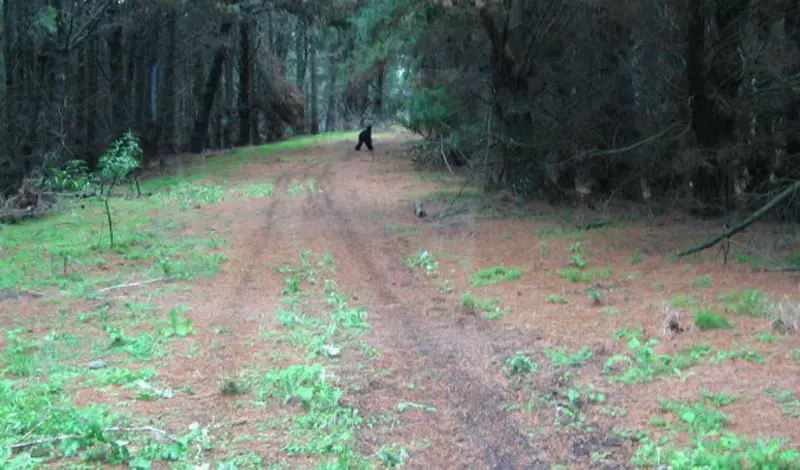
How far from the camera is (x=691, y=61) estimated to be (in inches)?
536

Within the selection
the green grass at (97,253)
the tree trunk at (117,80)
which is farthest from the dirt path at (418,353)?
the tree trunk at (117,80)

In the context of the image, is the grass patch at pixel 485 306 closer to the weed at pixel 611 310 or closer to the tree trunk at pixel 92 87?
the weed at pixel 611 310

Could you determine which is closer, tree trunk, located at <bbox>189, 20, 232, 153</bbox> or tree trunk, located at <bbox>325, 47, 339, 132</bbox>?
tree trunk, located at <bbox>189, 20, 232, 153</bbox>

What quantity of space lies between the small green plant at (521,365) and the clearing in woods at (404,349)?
0.08 feet

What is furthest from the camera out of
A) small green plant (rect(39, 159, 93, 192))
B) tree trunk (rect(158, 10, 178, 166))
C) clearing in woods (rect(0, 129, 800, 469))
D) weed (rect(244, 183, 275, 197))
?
tree trunk (rect(158, 10, 178, 166))

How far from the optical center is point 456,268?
12.4 m

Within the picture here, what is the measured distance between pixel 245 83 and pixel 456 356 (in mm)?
36192

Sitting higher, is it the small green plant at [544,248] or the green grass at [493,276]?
the small green plant at [544,248]

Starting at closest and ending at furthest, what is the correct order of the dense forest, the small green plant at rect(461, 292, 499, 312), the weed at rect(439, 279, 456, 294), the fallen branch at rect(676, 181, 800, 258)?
1. the small green plant at rect(461, 292, 499, 312)
2. the fallen branch at rect(676, 181, 800, 258)
3. the weed at rect(439, 279, 456, 294)
4. the dense forest

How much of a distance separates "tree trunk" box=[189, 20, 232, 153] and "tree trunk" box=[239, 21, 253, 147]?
1.58 m

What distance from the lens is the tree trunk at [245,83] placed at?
39.8m

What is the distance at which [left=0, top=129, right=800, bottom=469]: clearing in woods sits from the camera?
18.0 ft

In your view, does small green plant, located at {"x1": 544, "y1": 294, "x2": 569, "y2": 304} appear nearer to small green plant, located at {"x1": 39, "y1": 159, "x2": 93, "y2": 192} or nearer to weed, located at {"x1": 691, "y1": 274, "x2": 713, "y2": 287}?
weed, located at {"x1": 691, "y1": 274, "x2": 713, "y2": 287}

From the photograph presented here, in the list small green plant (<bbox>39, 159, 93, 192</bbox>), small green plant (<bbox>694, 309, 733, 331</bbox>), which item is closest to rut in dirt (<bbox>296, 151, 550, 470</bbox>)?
small green plant (<bbox>694, 309, 733, 331</bbox>)
